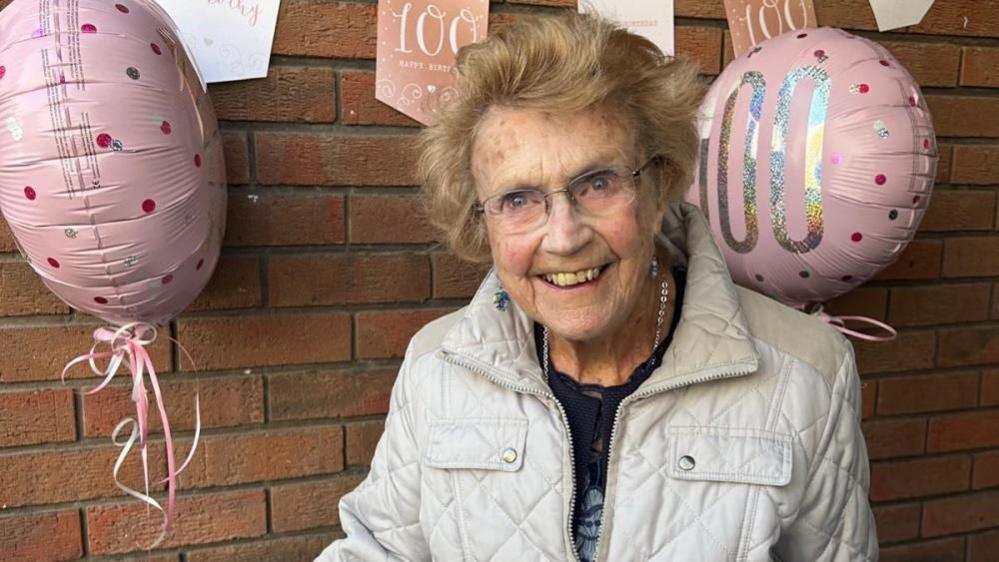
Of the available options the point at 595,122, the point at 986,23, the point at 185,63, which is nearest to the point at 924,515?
the point at 986,23

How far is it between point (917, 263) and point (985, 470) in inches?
30.6

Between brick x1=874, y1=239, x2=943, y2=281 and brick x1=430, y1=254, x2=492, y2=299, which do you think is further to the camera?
brick x1=874, y1=239, x2=943, y2=281

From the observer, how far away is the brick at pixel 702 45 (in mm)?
1984

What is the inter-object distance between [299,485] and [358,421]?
219 mm

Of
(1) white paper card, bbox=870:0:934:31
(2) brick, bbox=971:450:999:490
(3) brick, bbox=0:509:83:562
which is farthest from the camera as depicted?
(2) brick, bbox=971:450:999:490

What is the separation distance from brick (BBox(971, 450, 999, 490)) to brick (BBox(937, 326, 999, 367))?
1.05 ft

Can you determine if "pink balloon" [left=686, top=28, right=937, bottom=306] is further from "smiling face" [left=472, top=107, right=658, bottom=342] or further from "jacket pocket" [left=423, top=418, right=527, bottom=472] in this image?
"jacket pocket" [left=423, top=418, right=527, bottom=472]

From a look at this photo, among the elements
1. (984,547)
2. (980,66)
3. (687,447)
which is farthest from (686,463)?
(984,547)

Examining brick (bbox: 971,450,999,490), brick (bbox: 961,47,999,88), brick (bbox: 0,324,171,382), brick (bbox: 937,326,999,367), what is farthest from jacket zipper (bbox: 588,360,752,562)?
brick (bbox: 971,450,999,490)

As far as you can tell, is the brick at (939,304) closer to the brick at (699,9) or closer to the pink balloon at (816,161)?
the pink balloon at (816,161)

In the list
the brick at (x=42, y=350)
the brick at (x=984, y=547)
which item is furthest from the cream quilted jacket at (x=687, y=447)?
the brick at (x=984, y=547)

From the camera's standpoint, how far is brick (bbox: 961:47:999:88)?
2.20 m

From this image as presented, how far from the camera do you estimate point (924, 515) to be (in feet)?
7.89

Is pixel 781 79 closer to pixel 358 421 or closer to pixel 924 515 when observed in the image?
pixel 358 421
